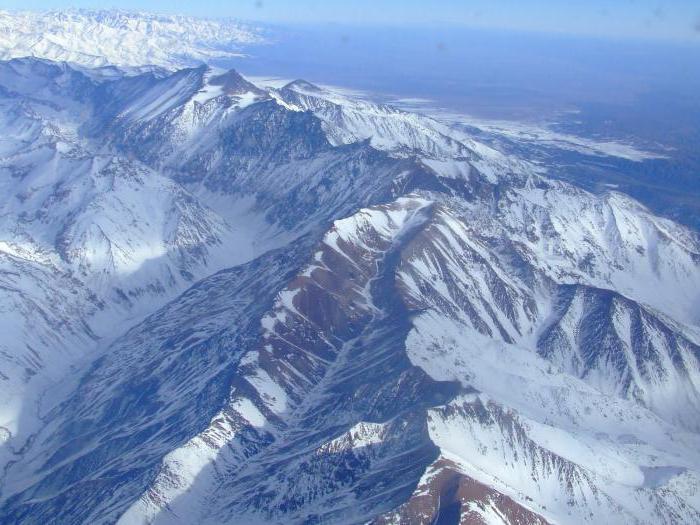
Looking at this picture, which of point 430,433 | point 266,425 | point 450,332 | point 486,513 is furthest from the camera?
point 450,332

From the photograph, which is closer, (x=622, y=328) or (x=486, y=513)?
(x=486, y=513)

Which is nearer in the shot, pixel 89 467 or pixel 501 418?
pixel 501 418

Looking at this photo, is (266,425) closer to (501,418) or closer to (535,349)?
(501,418)

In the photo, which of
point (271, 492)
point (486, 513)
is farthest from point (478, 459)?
point (271, 492)

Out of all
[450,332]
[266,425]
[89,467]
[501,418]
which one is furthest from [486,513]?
[89,467]

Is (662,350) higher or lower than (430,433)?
lower

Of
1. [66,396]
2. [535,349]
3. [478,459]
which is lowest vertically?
[66,396]

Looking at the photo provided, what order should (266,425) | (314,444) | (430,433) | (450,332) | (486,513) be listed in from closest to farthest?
(486,513), (430,433), (314,444), (266,425), (450,332)

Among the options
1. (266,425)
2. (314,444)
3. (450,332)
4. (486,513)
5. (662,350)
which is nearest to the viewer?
(486,513)

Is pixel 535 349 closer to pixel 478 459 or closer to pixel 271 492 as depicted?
pixel 478 459
